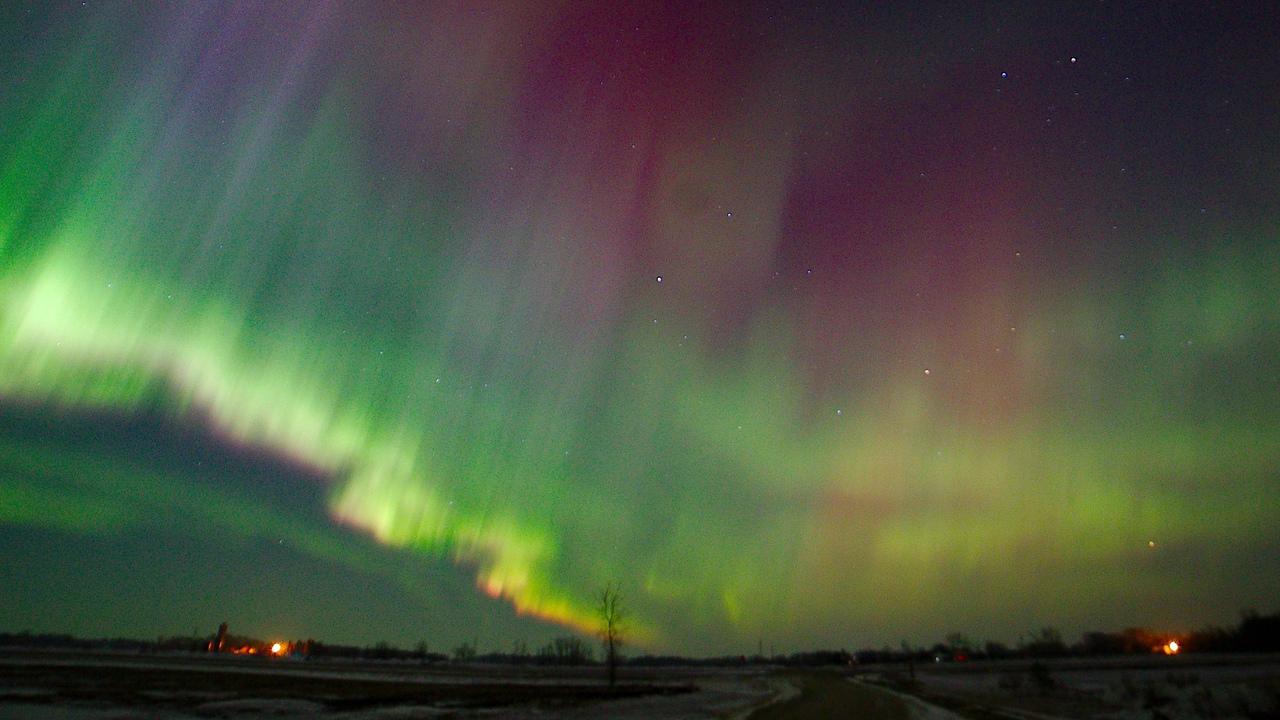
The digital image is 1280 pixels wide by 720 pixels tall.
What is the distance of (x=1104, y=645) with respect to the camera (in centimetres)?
19550

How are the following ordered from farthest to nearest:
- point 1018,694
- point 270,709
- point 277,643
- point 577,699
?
point 277,643, point 1018,694, point 577,699, point 270,709

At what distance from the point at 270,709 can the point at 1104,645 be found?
746 feet

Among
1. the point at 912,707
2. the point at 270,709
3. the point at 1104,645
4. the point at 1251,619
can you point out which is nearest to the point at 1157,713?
the point at 912,707

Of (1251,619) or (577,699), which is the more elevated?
(1251,619)

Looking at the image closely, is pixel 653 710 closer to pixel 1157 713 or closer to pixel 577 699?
pixel 577 699

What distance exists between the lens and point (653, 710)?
35938 millimetres

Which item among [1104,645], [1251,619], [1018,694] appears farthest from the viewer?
[1104,645]

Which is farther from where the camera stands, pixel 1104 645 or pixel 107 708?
pixel 1104 645

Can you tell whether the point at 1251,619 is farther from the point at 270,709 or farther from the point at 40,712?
the point at 40,712

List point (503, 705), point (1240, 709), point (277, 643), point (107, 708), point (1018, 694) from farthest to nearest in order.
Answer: point (277, 643) < point (1018, 694) < point (503, 705) < point (107, 708) < point (1240, 709)

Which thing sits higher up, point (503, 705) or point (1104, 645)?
point (1104, 645)

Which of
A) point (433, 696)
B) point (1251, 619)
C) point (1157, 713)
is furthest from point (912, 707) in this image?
point (1251, 619)

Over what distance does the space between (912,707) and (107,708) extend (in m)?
37.8

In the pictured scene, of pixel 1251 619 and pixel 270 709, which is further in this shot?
pixel 1251 619
